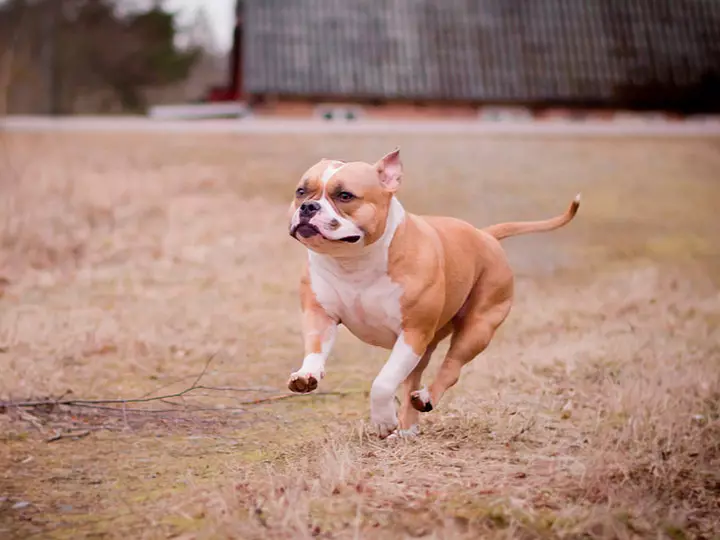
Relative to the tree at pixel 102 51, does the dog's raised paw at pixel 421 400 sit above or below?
below

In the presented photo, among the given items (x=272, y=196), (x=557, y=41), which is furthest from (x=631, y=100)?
(x=272, y=196)

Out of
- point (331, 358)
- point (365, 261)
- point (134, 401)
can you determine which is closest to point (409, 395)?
point (365, 261)

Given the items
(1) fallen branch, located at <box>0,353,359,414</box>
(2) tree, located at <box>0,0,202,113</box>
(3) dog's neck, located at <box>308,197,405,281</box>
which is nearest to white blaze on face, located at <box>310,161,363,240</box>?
(3) dog's neck, located at <box>308,197,405,281</box>

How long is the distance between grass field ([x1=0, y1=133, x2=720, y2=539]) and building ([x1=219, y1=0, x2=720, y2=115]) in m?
0.51

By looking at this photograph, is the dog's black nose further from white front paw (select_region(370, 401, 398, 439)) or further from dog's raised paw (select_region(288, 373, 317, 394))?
white front paw (select_region(370, 401, 398, 439))

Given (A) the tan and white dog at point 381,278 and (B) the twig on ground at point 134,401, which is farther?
(B) the twig on ground at point 134,401

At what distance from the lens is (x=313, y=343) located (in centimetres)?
267

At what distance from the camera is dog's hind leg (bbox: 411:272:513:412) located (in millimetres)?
2883

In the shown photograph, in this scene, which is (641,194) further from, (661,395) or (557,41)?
(661,395)

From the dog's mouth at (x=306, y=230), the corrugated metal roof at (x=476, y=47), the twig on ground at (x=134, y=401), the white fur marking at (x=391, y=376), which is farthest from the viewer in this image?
the corrugated metal roof at (x=476, y=47)

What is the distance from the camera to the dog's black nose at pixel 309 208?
8.21 ft

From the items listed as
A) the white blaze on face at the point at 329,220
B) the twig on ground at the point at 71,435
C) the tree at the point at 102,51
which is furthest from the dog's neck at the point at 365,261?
the tree at the point at 102,51

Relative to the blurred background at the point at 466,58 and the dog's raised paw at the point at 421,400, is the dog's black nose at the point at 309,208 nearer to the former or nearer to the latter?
the dog's raised paw at the point at 421,400

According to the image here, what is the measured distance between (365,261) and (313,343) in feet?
0.90
